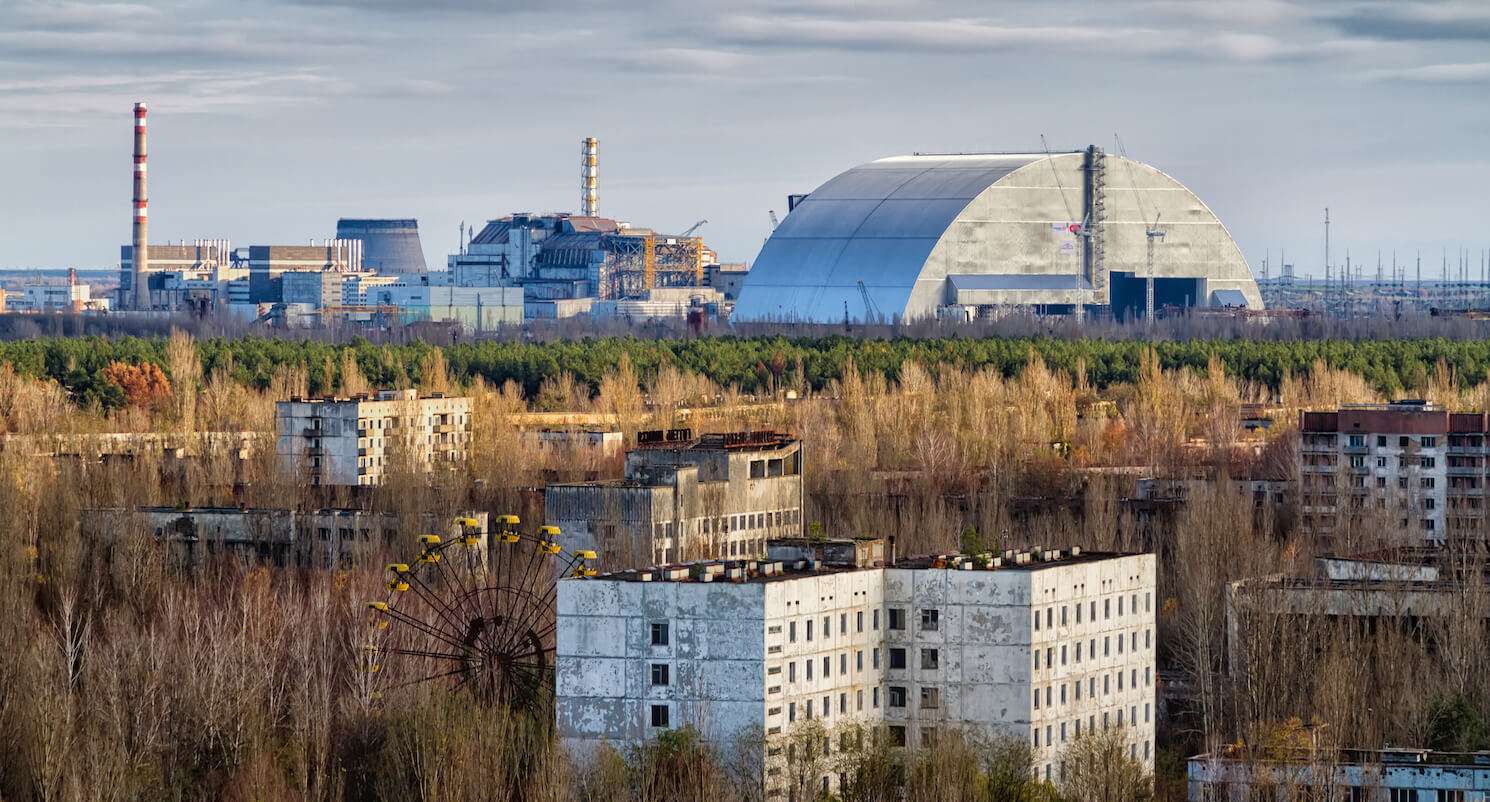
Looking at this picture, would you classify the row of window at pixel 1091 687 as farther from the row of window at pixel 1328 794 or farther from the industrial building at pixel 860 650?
the row of window at pixel 1328 794

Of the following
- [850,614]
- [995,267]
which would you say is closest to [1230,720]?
[850,614]

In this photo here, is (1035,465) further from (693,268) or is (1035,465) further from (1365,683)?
(693,268)

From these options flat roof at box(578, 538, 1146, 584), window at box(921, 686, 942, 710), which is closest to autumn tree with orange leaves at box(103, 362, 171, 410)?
flat roof at box(578, 538, 1146, 584)

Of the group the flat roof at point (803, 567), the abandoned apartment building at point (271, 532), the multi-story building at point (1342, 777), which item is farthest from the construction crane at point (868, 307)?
the multi-story building at point (1342, 777)

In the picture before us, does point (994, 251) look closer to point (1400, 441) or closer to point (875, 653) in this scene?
point (1400, 441)

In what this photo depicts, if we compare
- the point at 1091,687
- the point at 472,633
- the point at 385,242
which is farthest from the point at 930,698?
the point at 385,242

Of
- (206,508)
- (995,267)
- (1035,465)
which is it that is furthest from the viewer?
(995,267)
